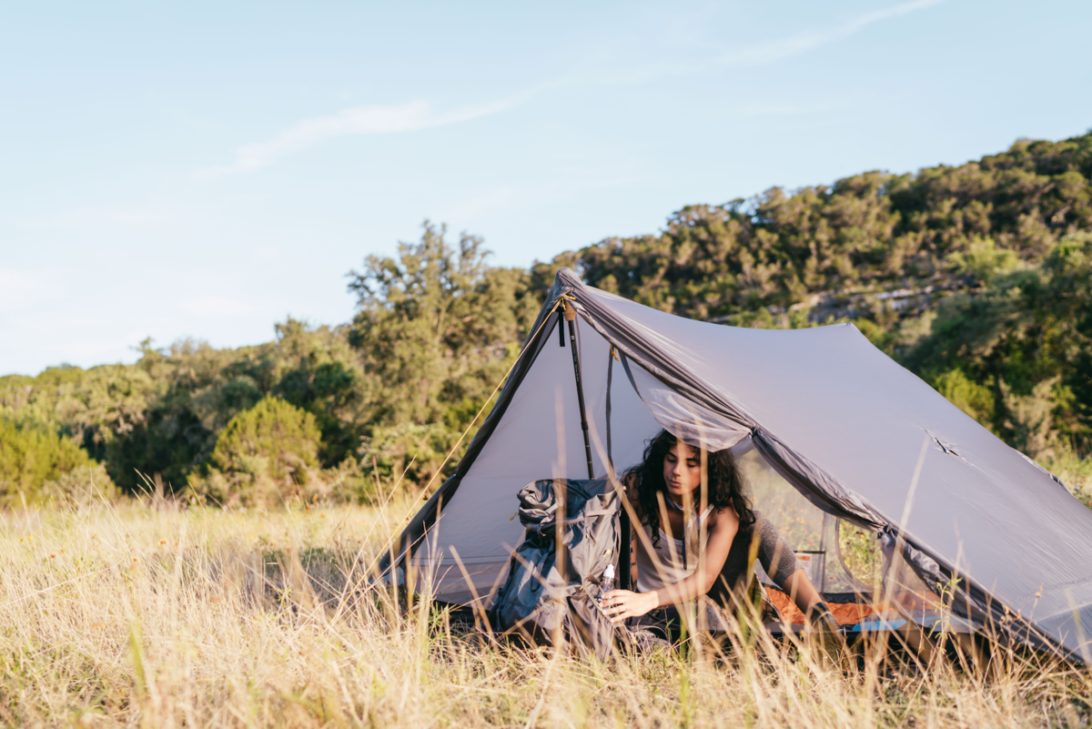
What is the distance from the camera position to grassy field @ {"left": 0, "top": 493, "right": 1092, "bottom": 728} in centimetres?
162

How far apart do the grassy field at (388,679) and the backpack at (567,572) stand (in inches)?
4.0

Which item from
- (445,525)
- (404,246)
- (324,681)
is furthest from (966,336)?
(324,681)

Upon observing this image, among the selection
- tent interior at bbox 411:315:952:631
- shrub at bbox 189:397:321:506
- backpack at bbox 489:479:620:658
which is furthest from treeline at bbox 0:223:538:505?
backpack at bbox 489:479:620:658

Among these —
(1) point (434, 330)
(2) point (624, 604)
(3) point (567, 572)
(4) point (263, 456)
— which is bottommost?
(4) point (263, 456)

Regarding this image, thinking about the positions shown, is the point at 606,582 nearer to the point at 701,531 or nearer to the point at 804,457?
the point at 701,531

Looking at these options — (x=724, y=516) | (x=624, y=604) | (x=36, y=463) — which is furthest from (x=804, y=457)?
(x=36, y=463)

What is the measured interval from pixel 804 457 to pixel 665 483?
0.66 m

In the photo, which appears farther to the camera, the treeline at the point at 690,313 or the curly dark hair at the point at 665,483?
the treeline at the point at 690,313

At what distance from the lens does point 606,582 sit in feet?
7.84

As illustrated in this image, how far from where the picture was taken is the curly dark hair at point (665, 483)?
2568 mm

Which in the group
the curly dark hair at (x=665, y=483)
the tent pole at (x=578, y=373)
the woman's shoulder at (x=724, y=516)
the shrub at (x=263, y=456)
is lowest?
the shrub at (x=263, y=456)

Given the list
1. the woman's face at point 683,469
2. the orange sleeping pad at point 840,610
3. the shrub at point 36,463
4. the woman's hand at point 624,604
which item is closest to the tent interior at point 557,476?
the orange sleeping pad at point 840,610

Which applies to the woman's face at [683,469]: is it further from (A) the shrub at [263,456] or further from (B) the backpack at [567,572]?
(A) the shrub at [263,456]

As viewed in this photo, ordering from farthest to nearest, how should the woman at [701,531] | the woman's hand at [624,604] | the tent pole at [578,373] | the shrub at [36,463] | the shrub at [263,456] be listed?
the shrub at [263,456] → the shrub at [36,463] → the tent pole at [578,373] → the woman at [701,531] → the woman's hand at [624,604]
